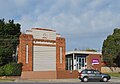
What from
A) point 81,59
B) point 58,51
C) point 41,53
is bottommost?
point 81,59

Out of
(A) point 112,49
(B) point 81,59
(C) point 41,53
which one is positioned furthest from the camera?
(A) point 112,49

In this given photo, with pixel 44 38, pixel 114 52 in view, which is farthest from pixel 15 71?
pixel 114 52

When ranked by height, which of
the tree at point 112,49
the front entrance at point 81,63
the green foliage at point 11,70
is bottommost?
the green foliage at point 11,70

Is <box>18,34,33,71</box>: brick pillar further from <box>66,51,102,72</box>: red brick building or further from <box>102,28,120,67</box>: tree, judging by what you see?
<box>102,28,120,67</box>: tree

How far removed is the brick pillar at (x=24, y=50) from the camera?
53250mm

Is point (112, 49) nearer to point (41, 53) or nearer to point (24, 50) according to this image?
point (41, 53)

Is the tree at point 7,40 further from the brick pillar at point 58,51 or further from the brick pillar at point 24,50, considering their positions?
the brick pillar at point 58,51

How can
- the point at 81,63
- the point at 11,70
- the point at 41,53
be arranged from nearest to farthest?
the point at 11,70
the point at 41,53
the point at 81,63

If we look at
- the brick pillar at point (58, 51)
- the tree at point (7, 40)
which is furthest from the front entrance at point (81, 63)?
the tree at point (7, 40)

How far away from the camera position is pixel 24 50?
53.6m

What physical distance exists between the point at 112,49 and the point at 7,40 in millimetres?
25319

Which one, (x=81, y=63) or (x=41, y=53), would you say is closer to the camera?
(x=41, y=53)

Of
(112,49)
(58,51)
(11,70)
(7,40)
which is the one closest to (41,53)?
(58,51)

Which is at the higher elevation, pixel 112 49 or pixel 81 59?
pixel 112 49
